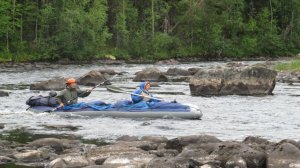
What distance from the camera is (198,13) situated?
7438cm

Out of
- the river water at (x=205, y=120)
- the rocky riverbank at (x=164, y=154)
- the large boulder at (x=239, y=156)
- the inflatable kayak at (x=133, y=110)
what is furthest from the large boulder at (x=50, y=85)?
the large boulder at (x=239, y=156)

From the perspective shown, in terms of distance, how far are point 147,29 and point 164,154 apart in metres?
58.3

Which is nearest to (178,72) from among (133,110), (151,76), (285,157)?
(151,76)

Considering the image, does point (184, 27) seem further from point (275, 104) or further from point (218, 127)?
point (218, 127)

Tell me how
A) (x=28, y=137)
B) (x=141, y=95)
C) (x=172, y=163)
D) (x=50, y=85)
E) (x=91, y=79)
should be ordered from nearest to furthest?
(x=172, y=163) < (x=28, y=137) < (x=141, y=95) < (x=50, y=85) < (x=91, y=79)

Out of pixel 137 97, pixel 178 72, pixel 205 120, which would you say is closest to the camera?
pixel 205 120

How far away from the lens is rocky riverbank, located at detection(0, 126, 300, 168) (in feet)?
40.4

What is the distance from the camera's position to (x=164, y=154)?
1377 centimetres

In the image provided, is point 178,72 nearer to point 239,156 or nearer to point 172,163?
point 239,156

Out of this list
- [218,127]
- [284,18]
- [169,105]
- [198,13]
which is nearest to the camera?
[218,127]

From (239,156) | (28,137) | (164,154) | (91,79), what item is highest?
(239,156)

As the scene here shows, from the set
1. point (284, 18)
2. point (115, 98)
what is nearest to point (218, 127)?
point (115, 98)

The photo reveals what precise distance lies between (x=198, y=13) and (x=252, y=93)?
44885 millimetres

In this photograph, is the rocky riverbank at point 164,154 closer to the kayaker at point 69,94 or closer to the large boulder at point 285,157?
the large boulder at point 285,157
